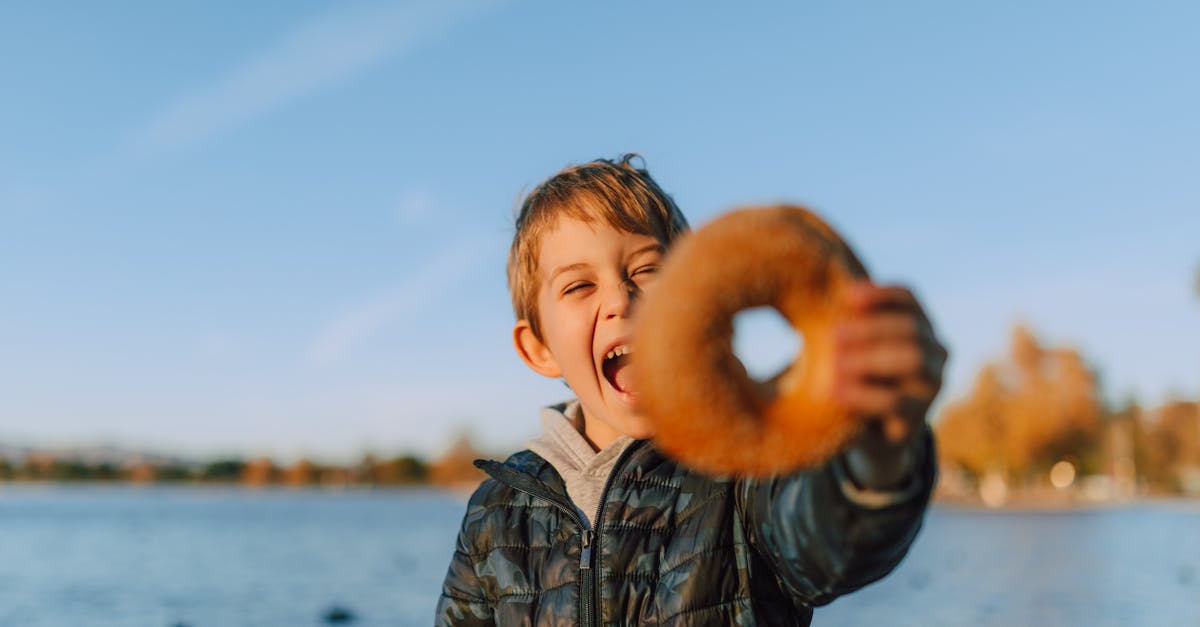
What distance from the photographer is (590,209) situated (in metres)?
2.91

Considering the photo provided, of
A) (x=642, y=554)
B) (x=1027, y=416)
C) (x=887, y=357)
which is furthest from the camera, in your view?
(x=1027, y=416)

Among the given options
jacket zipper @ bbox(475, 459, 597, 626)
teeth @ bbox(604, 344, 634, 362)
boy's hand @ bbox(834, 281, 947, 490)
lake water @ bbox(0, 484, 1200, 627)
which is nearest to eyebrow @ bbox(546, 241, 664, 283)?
teeth @ bbox(604, 344, 634, 362)

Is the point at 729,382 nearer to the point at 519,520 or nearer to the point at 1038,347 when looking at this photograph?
the point at 519,520

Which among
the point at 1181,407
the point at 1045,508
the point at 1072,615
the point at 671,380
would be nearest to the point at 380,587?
the point at 1072,615

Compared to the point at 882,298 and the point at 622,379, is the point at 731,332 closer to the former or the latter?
the point at 882,298

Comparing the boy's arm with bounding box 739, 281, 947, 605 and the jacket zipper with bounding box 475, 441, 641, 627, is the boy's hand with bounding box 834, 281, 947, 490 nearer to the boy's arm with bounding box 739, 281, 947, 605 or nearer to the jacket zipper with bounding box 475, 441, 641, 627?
the boy's arm with bounding box 739, 281, 947, 605

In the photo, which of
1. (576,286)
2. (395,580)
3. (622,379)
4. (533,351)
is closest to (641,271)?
(576,286)

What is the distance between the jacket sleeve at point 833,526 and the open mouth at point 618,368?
0.63m

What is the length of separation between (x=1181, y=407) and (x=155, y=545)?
81.7 m

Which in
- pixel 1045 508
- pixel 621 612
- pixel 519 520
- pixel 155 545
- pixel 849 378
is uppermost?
pixel 849 378

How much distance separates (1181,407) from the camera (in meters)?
87.6

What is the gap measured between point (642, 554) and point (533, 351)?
97cm

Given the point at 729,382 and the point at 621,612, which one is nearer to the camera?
the point at 729,382

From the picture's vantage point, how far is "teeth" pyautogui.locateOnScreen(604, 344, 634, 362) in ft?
9.31
